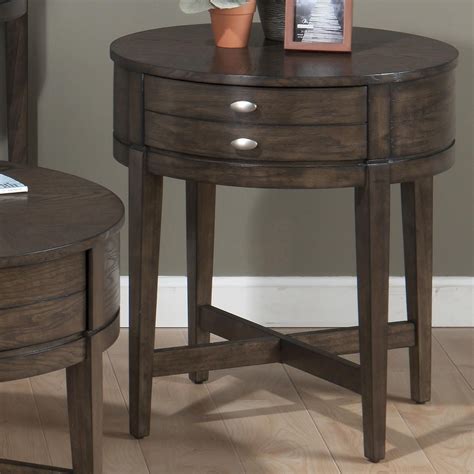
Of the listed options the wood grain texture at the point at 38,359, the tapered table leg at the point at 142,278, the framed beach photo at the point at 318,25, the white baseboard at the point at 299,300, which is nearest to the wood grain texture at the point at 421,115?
the framed beach photo at the point at 318,25

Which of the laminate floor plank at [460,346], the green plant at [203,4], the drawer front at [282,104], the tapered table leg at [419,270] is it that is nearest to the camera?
the drawer front at [282,104]

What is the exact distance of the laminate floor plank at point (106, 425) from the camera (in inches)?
86.3

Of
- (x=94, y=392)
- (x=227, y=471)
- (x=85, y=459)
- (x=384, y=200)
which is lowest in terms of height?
(x=227, y=471)

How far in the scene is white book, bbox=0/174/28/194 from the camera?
1830mm

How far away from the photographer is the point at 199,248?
98.3 inches

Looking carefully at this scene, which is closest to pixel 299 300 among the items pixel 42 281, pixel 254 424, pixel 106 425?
pixel 254 424

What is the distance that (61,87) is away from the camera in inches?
108

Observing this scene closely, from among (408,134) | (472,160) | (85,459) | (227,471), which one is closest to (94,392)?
(85,459)

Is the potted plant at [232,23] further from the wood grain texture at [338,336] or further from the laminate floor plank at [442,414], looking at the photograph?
the laminate floor plank at [442,414]

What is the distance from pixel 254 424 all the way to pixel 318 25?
0.79 m

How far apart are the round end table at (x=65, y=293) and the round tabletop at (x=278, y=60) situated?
1.04ft

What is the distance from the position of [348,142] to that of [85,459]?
68 centimetres

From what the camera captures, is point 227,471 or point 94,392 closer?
point 94,392

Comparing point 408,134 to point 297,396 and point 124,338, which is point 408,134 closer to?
point 297,396
